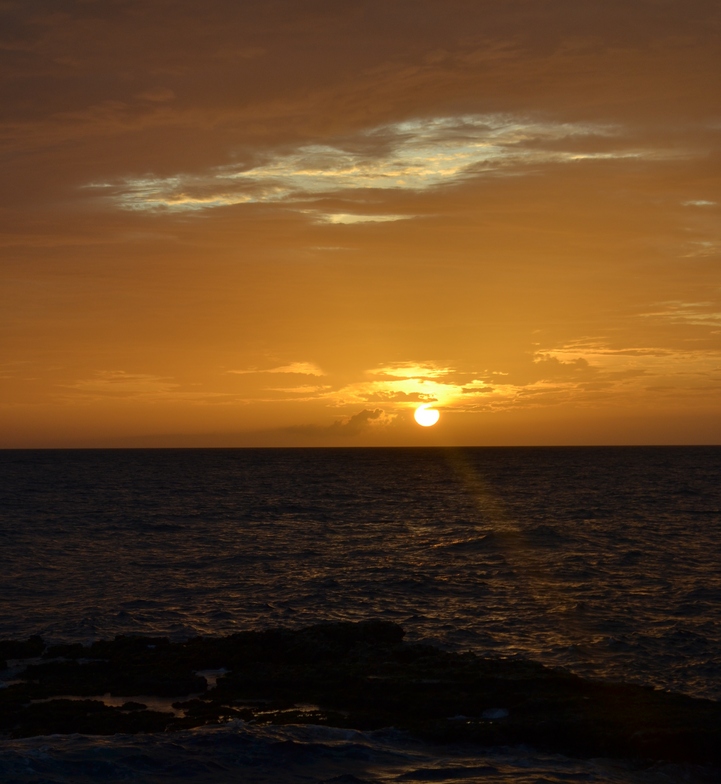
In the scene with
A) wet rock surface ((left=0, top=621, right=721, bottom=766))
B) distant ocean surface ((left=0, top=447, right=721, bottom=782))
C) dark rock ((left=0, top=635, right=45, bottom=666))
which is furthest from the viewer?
dark rock ((left=0, top=635, right=45, bottom=666))

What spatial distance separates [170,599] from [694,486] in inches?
3682

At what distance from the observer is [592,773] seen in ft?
53.1

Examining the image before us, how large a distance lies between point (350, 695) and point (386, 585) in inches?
656

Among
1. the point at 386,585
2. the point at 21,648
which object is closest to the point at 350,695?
the point at 21,648

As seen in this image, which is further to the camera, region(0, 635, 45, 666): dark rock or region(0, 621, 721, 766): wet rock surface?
region(0, 635, 45, 666): dark rock

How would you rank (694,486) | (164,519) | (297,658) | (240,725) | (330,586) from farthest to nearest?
1. (694,486)
2. (164,519)
3. (330,586)
4. (297,658)
5. (240,725)

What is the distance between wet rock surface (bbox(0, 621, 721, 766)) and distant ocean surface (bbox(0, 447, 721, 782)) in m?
1.34

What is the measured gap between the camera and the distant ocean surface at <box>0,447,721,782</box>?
1738cm

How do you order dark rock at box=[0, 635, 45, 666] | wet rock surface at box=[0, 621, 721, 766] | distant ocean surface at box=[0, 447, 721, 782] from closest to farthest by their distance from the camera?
distant ocean surface at box=[0, 447, 721, 782] < wet rock surface at box=[0, 621, 721, 766] < dark rock at box=[0, 635, 45, 666]

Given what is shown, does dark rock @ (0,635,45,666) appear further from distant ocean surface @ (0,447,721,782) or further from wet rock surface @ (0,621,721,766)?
distant ocean surface @ (0,447,721,782)

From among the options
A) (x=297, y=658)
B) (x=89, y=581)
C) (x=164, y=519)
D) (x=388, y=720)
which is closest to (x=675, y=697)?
(x=388, y=720)

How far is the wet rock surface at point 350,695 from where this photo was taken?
18109mm

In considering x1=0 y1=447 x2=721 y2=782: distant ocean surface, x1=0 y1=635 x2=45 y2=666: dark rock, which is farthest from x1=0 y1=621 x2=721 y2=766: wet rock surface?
x1=0 y1=447 x2=721 y2=782: distant ocean surface

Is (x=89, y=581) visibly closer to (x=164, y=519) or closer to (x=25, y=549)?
(x=25, y=549)
